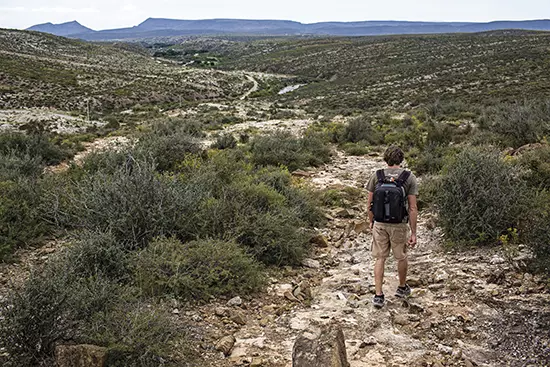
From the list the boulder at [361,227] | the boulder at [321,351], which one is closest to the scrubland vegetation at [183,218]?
the boulder at [361,227]

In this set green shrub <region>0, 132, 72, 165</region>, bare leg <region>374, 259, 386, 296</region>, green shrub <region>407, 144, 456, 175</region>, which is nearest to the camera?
bare leg <region>374, 259, 386, 296</region>

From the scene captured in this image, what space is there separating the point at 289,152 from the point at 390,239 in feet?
23.7

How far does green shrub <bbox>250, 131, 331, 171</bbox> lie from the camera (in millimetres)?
11992

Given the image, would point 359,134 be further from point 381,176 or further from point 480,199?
point 381,176

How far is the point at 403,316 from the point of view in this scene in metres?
4.76

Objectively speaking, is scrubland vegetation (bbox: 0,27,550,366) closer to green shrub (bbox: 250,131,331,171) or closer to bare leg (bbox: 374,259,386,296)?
green shrub (bbox: 250,131,331,171)

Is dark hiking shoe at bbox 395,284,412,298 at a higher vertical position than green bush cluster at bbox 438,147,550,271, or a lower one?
lower

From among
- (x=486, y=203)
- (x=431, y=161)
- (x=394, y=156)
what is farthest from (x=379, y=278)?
(x=431, y=161)

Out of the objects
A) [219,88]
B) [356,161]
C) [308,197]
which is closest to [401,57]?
[219,88]

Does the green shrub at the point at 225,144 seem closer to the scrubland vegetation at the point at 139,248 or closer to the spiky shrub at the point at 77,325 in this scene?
the scrubland vegetation at the point at 139,248

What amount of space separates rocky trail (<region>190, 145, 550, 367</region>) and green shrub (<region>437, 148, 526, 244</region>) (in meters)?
0.35

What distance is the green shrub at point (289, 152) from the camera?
39.3ft

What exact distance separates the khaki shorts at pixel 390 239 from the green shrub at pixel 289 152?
6.65 meters

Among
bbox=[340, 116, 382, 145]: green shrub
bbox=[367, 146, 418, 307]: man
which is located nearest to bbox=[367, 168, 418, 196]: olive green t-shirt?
bbox=[367, 146, 418, 307]: man
